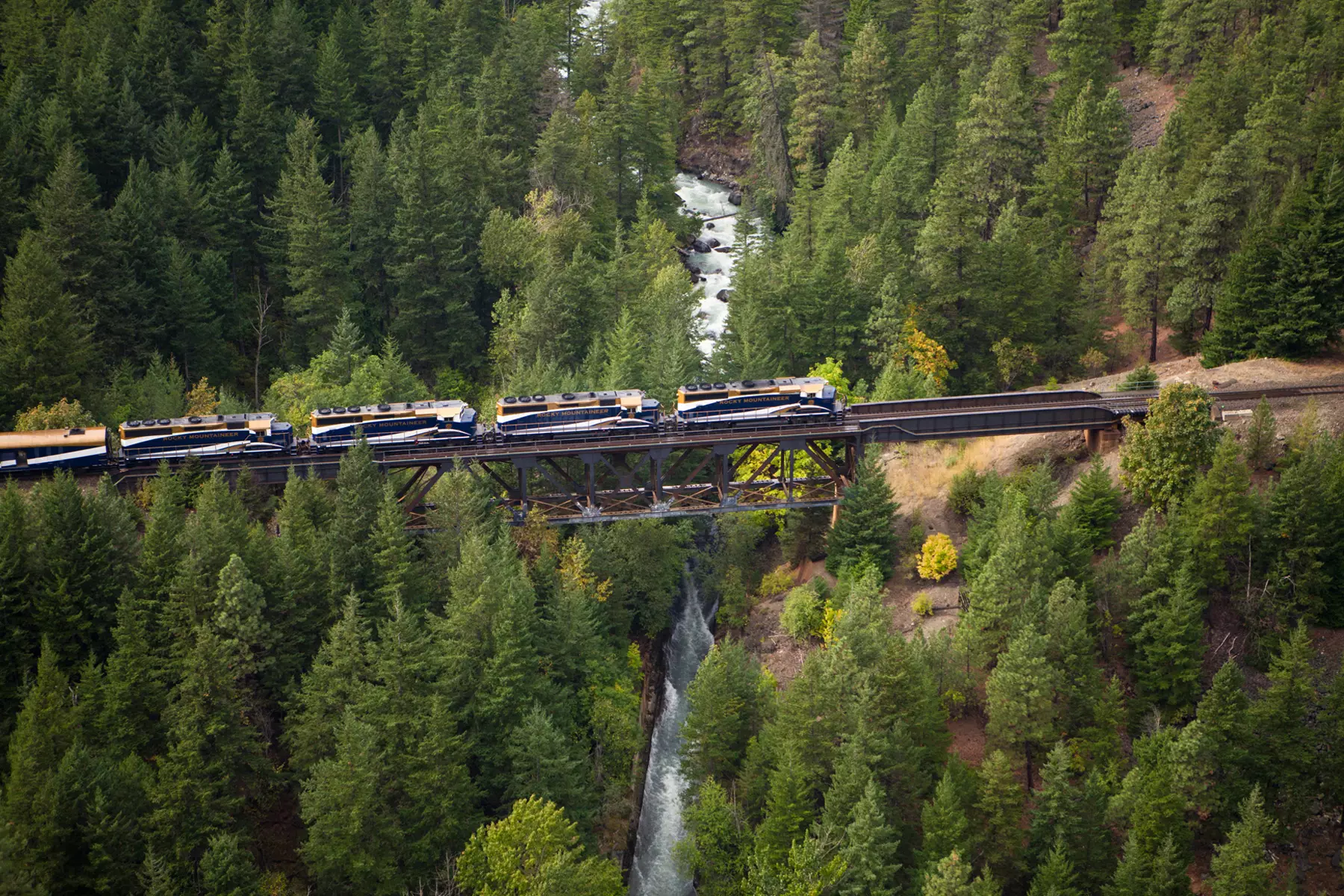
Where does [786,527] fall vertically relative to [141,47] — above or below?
below

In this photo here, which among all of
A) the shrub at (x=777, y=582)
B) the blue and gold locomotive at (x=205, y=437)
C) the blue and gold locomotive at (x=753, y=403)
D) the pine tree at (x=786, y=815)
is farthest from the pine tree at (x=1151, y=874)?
the blue and gold locomotive at (x=205, y=437)

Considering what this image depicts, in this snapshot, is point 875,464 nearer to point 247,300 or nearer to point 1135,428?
point 1135,428

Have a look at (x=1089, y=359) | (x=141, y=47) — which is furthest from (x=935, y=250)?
(x=141, y=47)

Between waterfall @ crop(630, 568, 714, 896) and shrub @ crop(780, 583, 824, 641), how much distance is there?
993 cm

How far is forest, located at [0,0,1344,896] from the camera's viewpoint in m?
77.2

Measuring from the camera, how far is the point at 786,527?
107m

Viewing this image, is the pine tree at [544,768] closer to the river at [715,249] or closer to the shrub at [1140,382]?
the shrub at [1140,382]

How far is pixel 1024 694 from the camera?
8088 centimetres

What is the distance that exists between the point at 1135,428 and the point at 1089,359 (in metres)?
24.6

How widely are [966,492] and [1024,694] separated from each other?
74.2 ft

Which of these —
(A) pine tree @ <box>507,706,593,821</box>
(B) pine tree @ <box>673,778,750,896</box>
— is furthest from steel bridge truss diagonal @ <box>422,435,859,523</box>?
(B) pine tree @ <box>673,778,750,896</box>

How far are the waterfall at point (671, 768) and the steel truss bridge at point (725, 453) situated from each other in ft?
38.3

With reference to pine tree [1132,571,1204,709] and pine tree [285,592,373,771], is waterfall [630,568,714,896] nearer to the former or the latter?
pine tree [285,592,373,771]

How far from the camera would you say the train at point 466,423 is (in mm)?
97438
